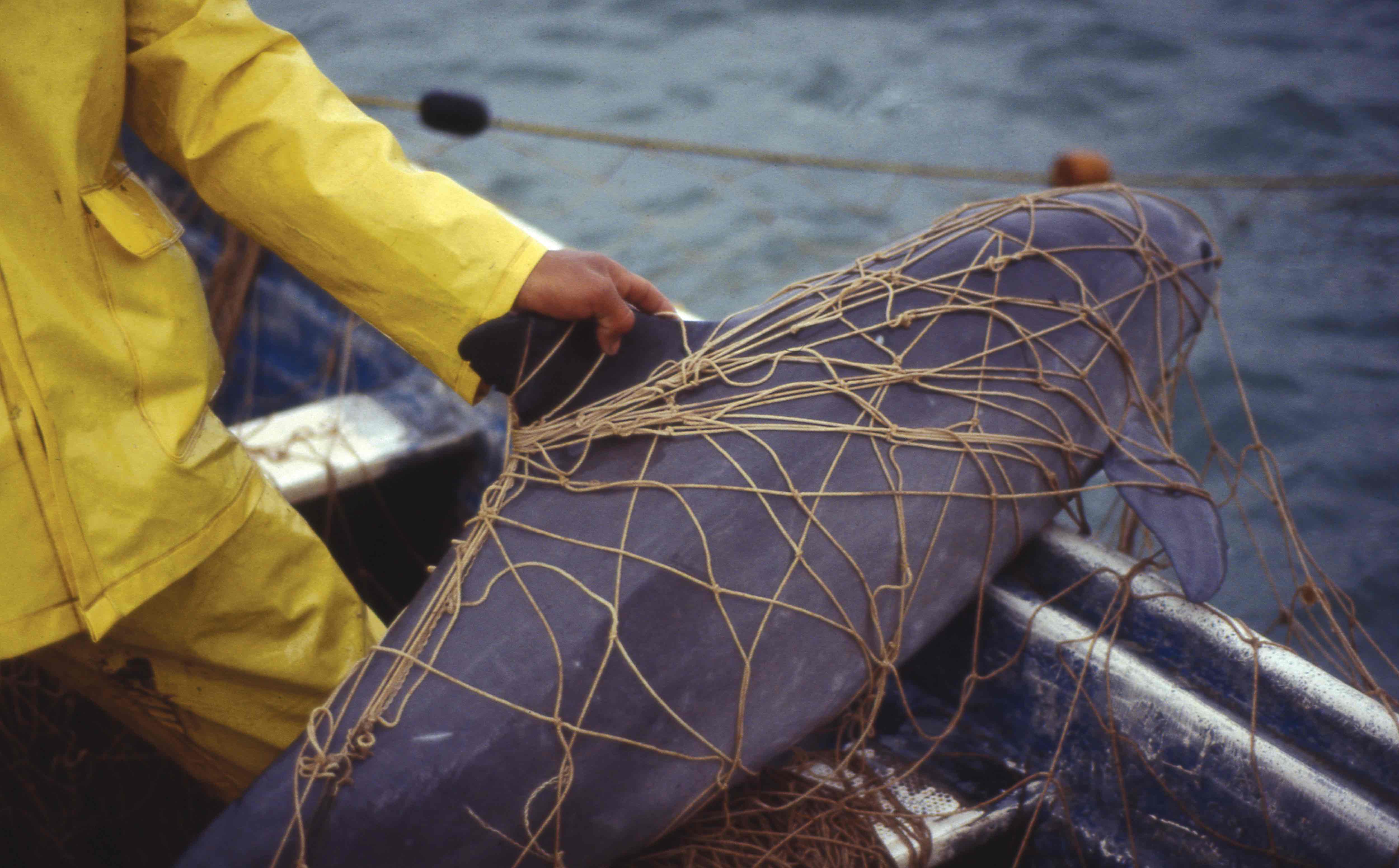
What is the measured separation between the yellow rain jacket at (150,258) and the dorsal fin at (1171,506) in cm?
164

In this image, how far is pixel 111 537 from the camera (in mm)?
2008

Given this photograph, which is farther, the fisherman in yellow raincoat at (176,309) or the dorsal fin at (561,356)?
the dorsal fin at (561,356)

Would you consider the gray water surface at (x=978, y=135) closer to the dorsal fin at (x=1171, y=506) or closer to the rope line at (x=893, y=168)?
the rope line at (x=893, y=168)

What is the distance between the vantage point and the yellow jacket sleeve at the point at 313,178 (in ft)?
6.74

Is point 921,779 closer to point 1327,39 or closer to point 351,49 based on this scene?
point 1327,39

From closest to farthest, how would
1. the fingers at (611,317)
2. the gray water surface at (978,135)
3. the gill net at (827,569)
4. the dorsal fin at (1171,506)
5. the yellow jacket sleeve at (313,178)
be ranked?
the yellow jacket sleeve at (313,178)
the gill net at (827,569)
the fingers at (611,317)
the dorsal fin at (1171,506)
the gray water surface at (978,135)

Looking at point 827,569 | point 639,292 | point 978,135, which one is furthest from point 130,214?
point 978,135

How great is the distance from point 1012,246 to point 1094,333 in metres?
0.33

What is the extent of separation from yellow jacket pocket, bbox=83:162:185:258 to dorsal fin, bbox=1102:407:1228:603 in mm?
2296

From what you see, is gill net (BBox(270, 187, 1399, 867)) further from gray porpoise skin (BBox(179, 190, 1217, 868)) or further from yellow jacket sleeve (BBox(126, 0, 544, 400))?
yellow jacket sleeve (BBox(126, 0, 544, 400))

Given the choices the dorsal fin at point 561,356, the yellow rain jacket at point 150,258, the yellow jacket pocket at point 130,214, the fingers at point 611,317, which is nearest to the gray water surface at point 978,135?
the dorsal fin at point 561,356

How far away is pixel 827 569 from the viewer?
2.41 meters

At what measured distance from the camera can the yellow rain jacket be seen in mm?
1899

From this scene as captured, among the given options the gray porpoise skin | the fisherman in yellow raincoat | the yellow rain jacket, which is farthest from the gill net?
the yellow rain jacket
